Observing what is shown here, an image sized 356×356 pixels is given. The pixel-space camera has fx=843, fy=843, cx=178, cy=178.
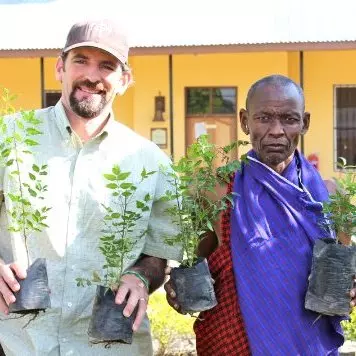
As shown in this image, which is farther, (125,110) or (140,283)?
(125,110)

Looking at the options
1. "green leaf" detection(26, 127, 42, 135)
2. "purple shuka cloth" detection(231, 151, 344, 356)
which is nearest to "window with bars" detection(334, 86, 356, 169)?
"purple shuka cloth" detection(231, 151, 344, 356)

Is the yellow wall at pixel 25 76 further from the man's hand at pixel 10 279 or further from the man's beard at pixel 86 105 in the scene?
the man's hand at pixel 10 279

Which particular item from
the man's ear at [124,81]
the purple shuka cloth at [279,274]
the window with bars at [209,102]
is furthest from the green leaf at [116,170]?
the window with bars at [209,102]

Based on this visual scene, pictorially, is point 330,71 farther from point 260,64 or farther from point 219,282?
point 219,282

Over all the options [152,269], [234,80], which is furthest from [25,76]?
[152,269]

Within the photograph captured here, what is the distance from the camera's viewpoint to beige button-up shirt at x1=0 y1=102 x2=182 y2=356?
109 inches

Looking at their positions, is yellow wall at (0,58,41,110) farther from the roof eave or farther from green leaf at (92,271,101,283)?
green leaf at (92,271,101,283)

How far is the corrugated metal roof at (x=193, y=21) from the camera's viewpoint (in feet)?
44.8

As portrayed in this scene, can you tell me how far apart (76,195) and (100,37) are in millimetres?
528

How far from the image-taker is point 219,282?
9.72 ft

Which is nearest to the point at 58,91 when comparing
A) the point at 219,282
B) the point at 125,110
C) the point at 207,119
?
the point at 125,110

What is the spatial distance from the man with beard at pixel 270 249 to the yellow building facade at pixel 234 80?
11834 mm

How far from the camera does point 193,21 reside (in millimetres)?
14820

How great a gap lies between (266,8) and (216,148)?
1288 cm
